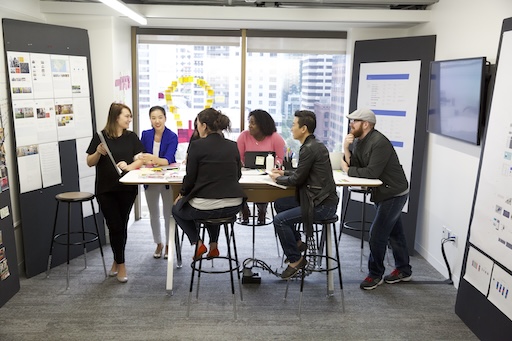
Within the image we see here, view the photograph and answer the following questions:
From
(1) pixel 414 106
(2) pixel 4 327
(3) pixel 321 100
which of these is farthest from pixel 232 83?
(2) pixel 4 327

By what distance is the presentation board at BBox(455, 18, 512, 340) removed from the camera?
3.14m

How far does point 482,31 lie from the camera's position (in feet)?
13.0

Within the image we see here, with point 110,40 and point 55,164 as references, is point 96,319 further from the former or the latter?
point 110,40

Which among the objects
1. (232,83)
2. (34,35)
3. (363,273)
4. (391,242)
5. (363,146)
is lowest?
(363,273)

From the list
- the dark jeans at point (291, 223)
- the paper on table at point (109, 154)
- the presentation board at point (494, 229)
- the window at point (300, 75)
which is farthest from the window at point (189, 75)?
the presentation board at point (494, 229)

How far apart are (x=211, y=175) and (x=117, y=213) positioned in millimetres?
1061

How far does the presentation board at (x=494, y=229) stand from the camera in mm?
3139

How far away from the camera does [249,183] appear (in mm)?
3863

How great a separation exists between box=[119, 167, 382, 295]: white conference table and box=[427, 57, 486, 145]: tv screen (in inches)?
32.8

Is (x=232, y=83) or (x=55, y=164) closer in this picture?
(x=55, y=164)

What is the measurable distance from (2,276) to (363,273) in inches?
117

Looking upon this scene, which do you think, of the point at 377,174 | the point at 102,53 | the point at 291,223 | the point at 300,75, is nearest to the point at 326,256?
the point at 291,223

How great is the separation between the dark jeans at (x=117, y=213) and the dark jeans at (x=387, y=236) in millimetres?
2034

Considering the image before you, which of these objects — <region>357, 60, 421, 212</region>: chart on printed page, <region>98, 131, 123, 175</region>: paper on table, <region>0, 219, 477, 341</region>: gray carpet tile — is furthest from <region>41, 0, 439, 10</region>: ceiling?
<region>0, 219, 477, 341</region>: gray carpet tile
